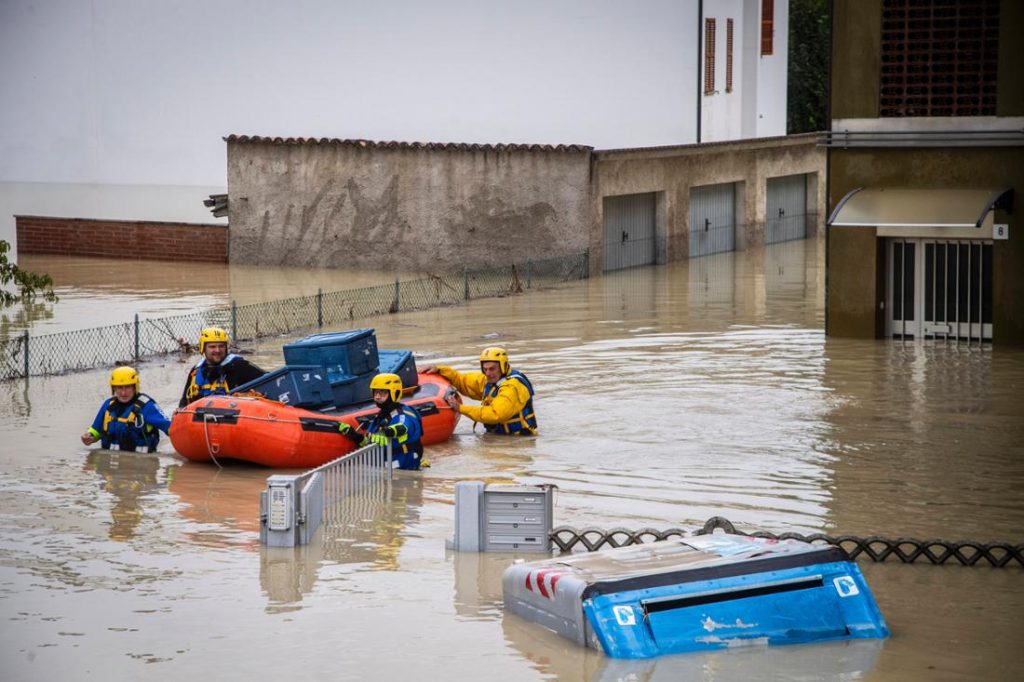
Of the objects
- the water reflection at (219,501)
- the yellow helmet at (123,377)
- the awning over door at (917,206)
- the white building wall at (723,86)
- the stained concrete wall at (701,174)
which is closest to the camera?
the water reflection at (219,501)

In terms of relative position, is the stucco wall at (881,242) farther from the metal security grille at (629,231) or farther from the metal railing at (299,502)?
the metal railing at (299,502)

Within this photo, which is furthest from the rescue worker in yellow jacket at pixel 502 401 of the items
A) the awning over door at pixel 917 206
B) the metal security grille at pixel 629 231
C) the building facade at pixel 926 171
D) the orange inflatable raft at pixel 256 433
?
the metal security grille at pixel 629 231

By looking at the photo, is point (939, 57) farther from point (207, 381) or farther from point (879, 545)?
point (879, 545)

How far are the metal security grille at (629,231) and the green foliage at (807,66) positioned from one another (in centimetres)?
2351

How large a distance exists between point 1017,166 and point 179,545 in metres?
16.6

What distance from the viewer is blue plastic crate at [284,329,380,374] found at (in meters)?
18.3

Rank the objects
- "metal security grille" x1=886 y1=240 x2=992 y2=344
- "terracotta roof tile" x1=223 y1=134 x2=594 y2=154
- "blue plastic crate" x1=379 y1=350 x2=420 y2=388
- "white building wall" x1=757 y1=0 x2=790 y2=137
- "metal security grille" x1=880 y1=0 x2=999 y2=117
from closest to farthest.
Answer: "blue plastic crate" x1=379 y1=350 x2=420 y2=388
"metal security grille" x1=880 y1=0 x2=999 y2=117
"metal security grille" x1=886 y1=240 x2=992 y2=344
"terracotta roof tile" x1=223 y1=134 x2=594 y2=154
"white building wall" x1=757 y1=0 x2=790 y2=137

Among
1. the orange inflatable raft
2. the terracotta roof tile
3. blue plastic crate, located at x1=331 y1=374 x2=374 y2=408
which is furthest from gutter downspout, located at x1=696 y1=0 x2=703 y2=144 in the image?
the orange inflatable raft

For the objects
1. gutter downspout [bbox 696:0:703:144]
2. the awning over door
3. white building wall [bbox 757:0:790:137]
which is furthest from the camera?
white building wall [bbox 757:0:790:137]

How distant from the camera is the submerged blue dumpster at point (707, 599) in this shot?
10453 mm

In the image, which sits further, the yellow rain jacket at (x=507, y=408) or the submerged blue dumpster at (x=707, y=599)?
the yellow rain jacket at (x=507, y=408)

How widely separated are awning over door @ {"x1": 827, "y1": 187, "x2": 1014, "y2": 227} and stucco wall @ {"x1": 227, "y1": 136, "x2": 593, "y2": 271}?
424 inches

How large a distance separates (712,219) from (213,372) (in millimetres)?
26489

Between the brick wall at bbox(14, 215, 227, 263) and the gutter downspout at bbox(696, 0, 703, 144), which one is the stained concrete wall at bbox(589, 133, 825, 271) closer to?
the gutter downspout at bbox(696, 0, 703, 144)
